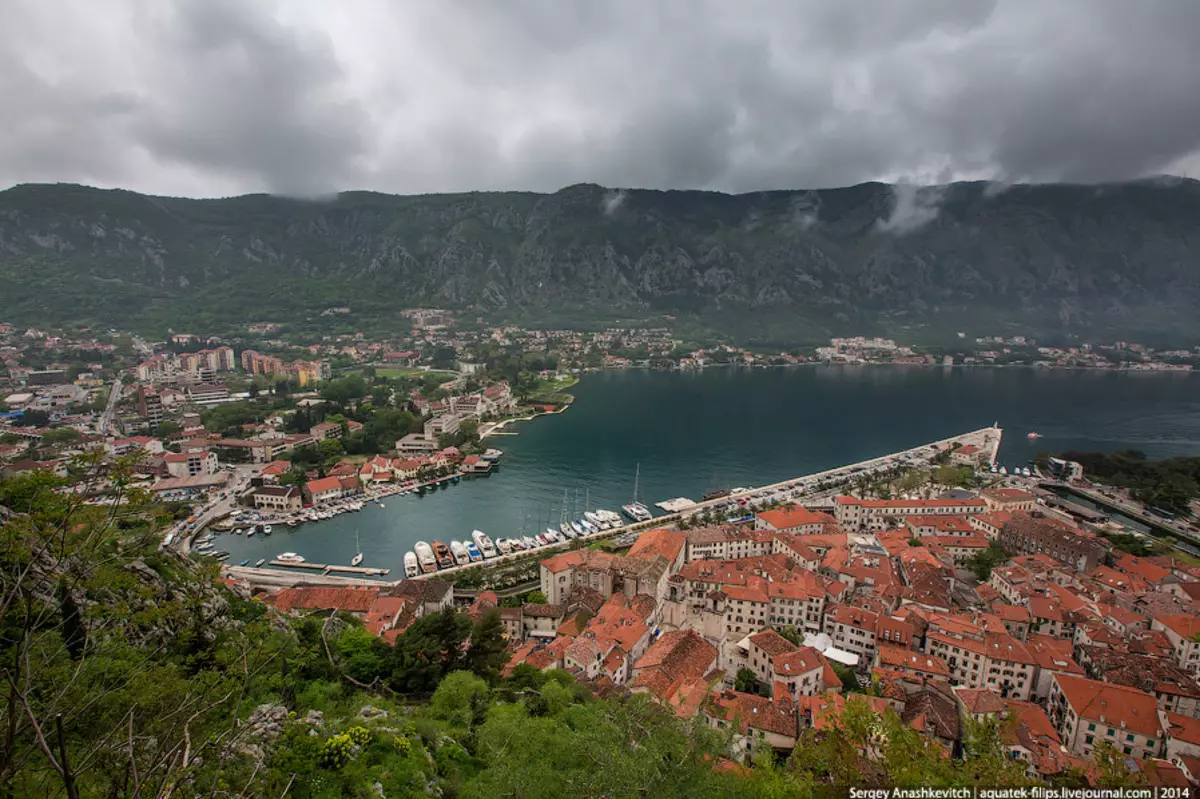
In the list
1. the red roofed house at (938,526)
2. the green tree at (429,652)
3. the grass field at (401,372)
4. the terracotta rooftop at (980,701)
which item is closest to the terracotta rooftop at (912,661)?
the terracotta rooftop at (980,701)

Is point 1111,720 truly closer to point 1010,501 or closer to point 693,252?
point 1010,501

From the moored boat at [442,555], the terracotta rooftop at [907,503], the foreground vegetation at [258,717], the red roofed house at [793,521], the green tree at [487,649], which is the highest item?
the foreground vegetation at [258,717]

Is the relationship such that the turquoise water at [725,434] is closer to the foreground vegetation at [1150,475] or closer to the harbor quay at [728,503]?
the harbor quay at [728,503]

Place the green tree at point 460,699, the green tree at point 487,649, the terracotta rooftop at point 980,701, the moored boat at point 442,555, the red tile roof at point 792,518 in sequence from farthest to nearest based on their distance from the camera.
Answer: the red tile roof at point 792,518 < the moored boat at point 442,555 < the terracotta rooftop at point 980,701 < the green tree at point 487,649 < the green tree at point 460,699

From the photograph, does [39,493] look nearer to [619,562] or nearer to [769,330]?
[619,562]

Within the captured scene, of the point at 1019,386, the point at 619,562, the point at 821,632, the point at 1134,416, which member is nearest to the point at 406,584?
the point at 619,562
